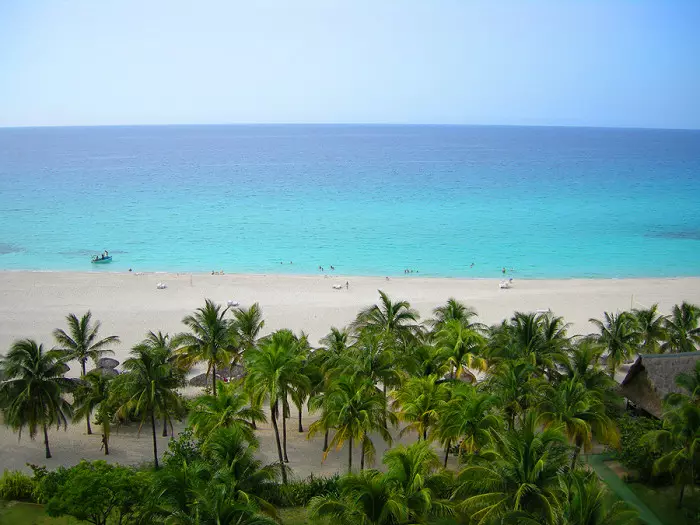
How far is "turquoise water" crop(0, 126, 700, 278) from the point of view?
194 feet

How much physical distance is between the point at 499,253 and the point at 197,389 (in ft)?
133

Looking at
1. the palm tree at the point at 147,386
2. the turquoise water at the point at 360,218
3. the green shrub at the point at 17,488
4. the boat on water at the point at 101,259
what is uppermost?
the turquoise water at the point at 360,218

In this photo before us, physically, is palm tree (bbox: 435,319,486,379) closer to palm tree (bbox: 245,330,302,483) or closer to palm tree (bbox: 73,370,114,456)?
palm tree (bbox: 245,330,302,483)

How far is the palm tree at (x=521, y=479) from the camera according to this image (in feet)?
45.8

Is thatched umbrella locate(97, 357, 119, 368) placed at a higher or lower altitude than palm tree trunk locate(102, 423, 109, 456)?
higher

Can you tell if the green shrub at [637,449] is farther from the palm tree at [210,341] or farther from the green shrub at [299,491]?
the palm tree at [210,341]

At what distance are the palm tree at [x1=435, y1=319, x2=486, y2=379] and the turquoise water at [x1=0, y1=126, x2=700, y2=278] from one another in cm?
3112

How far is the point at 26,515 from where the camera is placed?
18391 millimetres

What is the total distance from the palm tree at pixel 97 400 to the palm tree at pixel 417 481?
11.2 metres

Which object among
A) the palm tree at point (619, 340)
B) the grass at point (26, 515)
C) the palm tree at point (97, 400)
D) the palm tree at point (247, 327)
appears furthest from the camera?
the palm tree at point (247, 327)

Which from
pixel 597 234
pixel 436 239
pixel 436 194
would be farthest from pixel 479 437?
pixel 436 194

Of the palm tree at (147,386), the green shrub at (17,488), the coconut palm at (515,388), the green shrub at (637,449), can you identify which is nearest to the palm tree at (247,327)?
the palm tree at (147,386)

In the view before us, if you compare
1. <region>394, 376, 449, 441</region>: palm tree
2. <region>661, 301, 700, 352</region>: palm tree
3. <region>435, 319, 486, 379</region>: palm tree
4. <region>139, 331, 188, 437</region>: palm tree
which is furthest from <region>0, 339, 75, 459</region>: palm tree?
<region>661, 301, 700, 352</region>: palm tree

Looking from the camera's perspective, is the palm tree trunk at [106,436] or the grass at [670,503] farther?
the palm tree trunk at [106,436]
